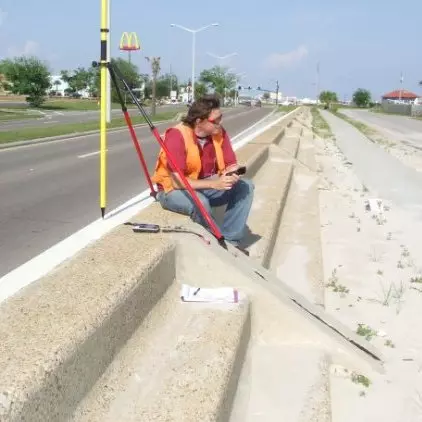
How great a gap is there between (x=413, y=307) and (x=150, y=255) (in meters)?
2.65

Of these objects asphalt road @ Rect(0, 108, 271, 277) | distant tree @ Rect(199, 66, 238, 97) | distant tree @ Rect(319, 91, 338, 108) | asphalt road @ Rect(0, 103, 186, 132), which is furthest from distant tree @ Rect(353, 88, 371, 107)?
asphalt road @ Rect(0, 108, 271, 277)

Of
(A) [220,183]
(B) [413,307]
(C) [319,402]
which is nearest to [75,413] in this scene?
(C) [319,402]

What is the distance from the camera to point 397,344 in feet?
14.6

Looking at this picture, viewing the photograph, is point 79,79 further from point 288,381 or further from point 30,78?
point 288,381

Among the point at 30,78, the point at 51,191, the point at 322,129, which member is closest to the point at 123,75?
the point at 51,191

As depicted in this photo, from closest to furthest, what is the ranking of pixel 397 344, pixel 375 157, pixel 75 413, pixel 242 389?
pixel 75 413, pixel 242 389, pixel 397 344, pixel 375 157

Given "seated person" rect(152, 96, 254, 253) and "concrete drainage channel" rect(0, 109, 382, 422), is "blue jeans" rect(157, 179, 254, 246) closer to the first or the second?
"seated person" rect(152, 96, 254, 253)

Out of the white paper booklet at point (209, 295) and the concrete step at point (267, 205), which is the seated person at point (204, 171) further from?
the white paper booklet at point (209, 295)

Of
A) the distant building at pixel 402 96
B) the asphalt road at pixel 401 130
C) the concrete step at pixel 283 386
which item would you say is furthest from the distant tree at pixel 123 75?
the distant building at pixel 402 96

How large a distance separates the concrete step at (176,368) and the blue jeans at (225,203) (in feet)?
3.56

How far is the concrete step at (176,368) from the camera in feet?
8.45

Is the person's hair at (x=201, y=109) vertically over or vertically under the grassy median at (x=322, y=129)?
over

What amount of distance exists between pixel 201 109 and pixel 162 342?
6.94 feet

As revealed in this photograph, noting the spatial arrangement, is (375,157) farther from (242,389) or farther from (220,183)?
(242,389)
